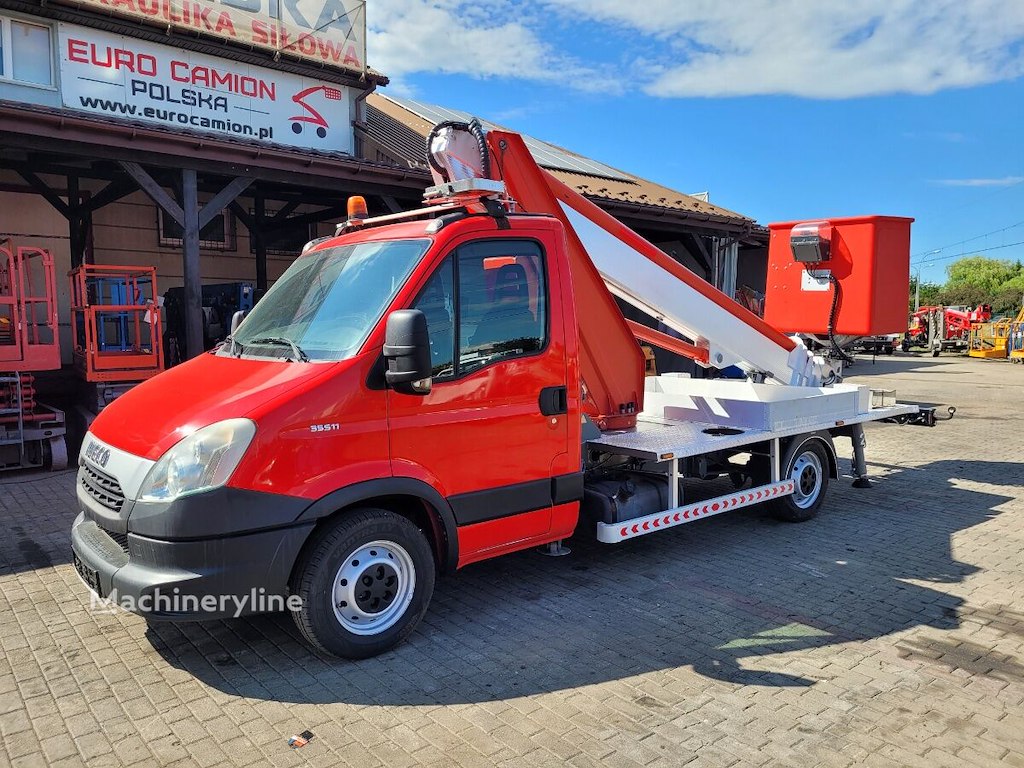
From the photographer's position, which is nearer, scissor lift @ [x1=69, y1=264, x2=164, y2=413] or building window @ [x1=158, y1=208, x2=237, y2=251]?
scissor lift @ [x1=69, y1=264, x2=164, y2=413]

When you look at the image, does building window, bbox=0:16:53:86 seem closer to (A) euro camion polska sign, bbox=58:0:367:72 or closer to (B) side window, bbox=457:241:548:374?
(A) euro camion polska sign, bbox=58:0:367:72

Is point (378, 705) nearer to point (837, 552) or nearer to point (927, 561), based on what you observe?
point (837, 552)

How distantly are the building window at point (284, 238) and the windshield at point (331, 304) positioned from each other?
10.3m

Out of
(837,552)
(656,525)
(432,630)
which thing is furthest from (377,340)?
(837,552)

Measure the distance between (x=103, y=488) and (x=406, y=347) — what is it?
5.74ft

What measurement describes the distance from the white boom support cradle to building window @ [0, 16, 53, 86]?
9213 millimetres

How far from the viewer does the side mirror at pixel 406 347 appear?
3.67 meters

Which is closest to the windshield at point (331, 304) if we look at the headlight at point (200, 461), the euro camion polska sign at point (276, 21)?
the headlight at point (200, 461)

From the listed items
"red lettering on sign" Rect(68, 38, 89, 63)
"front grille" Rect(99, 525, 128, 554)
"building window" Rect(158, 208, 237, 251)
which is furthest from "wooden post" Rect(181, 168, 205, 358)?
"front grille" Rect(99, 525, 128, 554)

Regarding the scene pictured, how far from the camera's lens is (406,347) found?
3.67 m

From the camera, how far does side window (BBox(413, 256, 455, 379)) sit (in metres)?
4.08

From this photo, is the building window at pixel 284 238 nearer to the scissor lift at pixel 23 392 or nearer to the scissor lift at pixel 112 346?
the scissor lift at pixel 112 346

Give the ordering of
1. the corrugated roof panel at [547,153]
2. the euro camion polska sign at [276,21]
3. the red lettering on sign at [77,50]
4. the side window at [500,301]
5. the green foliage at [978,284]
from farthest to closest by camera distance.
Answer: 1. the green foliage at [978,284]
2. the corrugated roof panel at [547,153]
3. the euro camion polska sign at [276,21]
4. the red lettering on sign at [77,50]
5. the side window at [500,301]

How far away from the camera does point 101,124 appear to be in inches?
340
